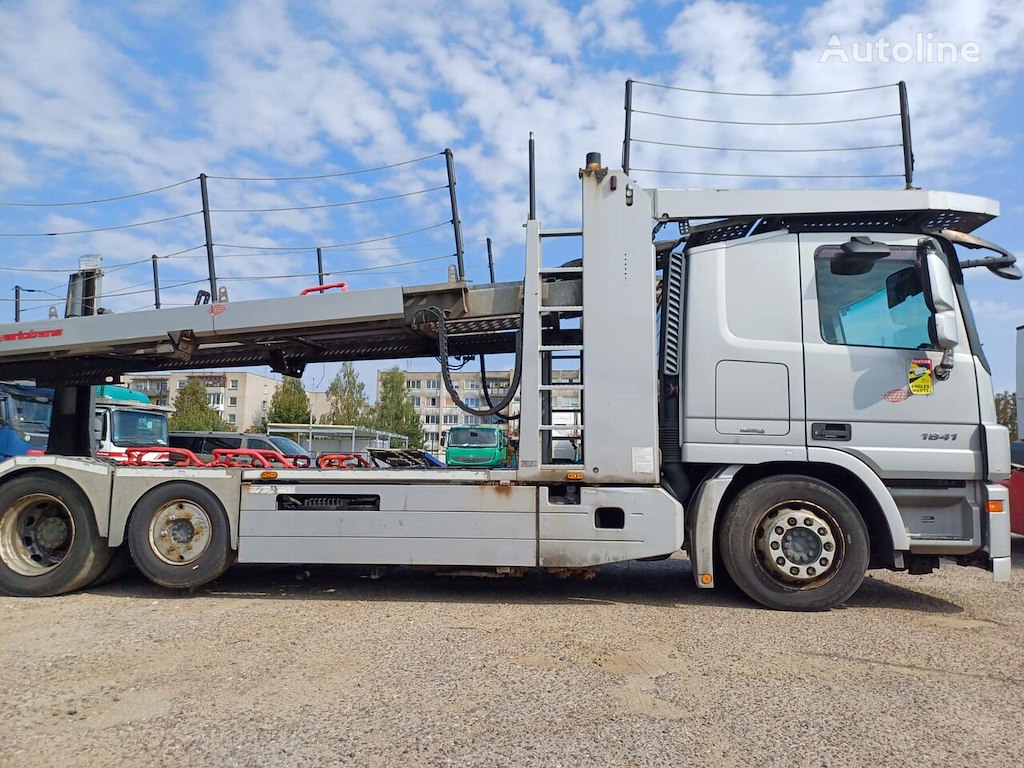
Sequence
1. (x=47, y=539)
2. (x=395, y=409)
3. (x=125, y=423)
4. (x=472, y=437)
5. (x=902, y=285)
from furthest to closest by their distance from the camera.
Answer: (x=395, y=409), (x=125, y=423), (x=472, y=437), (x=47, y=539), (x=902, y=285)

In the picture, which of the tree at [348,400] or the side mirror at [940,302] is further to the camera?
the tree at [348,400]

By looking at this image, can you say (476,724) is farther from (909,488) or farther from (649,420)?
(909,488)

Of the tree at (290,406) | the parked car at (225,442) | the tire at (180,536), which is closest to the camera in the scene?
the tire at (180,536)

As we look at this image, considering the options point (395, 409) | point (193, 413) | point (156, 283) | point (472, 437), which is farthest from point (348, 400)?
point (156, 283)

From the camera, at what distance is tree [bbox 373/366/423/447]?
57.5m

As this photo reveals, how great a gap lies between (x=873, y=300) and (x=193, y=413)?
50.3 meters

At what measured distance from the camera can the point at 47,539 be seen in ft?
21.1

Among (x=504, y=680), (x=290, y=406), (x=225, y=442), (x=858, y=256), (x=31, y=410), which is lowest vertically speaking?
(x=504, y=680)

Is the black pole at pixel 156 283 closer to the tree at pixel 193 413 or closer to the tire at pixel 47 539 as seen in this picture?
the tire at pixel 47 539

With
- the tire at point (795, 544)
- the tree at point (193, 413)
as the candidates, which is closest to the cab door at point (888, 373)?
the tire at point (795, 544)

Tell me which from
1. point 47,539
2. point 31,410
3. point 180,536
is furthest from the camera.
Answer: point 31,410

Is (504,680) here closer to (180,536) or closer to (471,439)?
(180,536)

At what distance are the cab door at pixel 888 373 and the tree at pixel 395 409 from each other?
52577 millimetres

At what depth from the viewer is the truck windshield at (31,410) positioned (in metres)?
12.2
